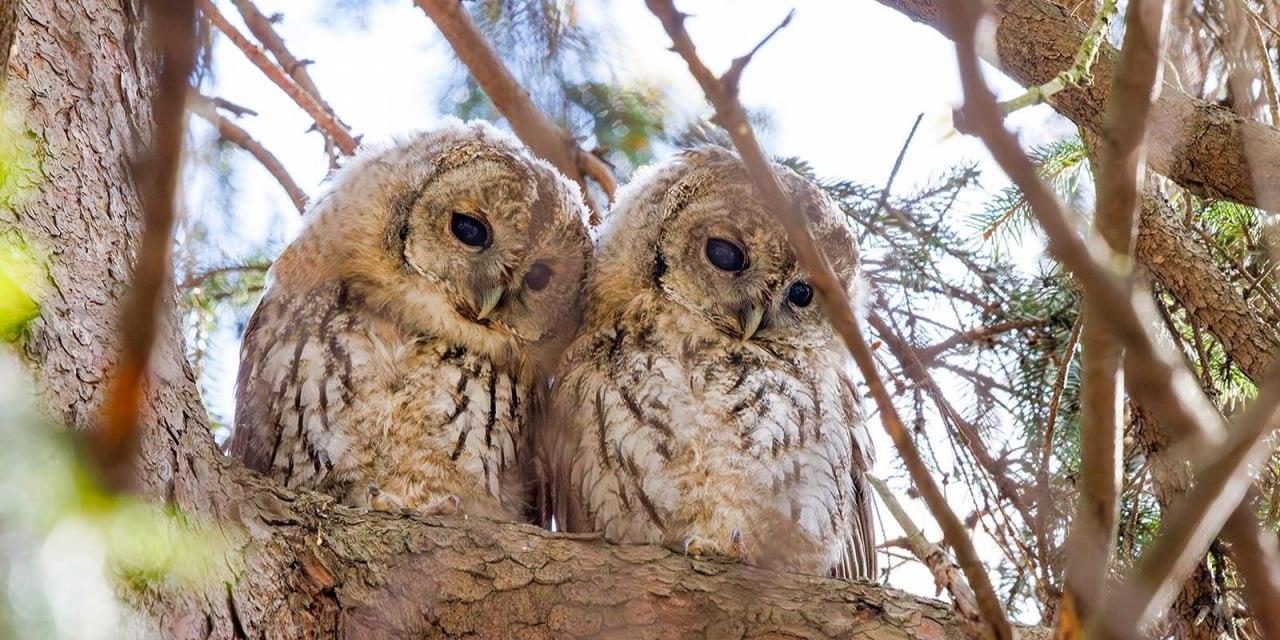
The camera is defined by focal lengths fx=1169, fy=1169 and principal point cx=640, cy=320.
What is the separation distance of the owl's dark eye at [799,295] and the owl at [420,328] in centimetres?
66

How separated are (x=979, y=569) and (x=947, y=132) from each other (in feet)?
7.73

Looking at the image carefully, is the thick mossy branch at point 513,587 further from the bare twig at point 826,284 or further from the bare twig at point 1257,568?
the bare twig at point 1257,568

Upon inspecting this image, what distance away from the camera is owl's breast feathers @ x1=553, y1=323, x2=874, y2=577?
310cm

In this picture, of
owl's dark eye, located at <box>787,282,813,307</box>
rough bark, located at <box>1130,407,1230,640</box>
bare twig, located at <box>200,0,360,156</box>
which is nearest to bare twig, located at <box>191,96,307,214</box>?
bare twig, located at <box>200,0,360,156</box>

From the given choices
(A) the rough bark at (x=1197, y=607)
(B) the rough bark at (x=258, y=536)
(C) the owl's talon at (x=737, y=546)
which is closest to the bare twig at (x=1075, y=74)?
(B) the rough bark at (x=258, y=536)

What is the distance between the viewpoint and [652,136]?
161 inches

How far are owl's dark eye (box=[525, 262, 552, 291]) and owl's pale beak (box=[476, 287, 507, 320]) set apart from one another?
163mm

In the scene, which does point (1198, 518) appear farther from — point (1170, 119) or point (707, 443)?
point (1170, 119)

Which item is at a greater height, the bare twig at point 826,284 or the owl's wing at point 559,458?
the owl's wing at point 559,458

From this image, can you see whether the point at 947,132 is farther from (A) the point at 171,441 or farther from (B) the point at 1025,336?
(A) the point at 171,441

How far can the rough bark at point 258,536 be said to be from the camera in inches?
76.5

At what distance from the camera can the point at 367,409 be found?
9.87ft

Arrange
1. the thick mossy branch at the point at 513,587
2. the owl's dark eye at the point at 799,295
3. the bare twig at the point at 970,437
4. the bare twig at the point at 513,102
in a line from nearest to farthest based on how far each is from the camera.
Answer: the thick mossy branch at the point at 513,587 → the bare twig at the point at 970,437 → the owl's dark eye at the point at 799,295 → the bare twig at the point at 513,102

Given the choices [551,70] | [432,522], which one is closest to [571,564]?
[432,522]
